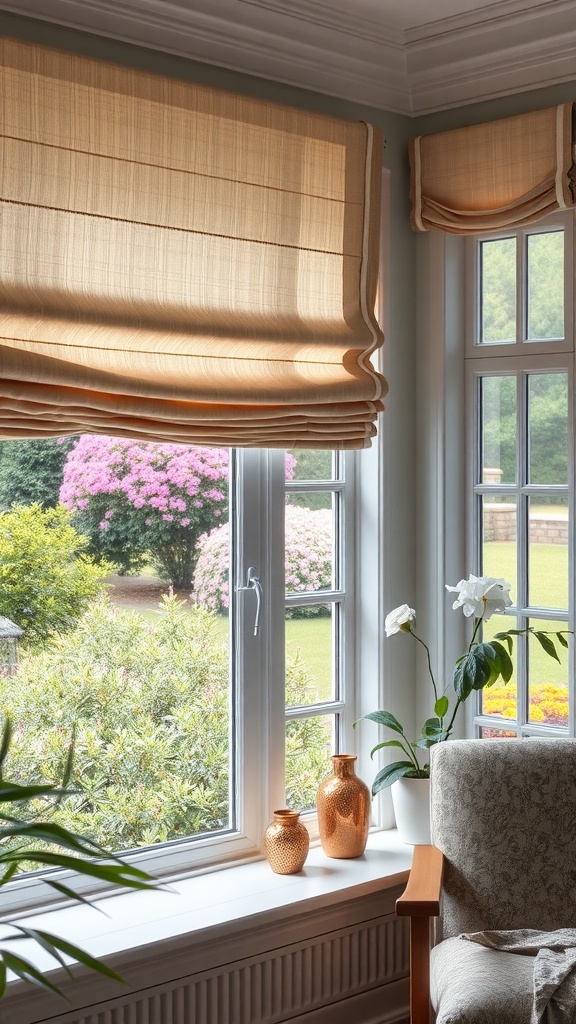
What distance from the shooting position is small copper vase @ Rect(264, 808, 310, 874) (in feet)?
9.45

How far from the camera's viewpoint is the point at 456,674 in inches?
117

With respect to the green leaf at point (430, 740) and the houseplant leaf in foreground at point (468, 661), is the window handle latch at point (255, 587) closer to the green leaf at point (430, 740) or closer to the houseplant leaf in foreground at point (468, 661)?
the houseplant leaf in foreground at point (468, 661)

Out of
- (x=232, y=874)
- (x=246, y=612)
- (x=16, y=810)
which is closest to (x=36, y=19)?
(x=246, y=612)

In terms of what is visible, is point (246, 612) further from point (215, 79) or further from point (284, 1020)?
point (215, 79)

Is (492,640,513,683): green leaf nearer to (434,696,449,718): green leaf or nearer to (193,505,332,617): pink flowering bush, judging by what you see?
(434,696,449,718): green leaf

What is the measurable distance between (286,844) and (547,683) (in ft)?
3.07

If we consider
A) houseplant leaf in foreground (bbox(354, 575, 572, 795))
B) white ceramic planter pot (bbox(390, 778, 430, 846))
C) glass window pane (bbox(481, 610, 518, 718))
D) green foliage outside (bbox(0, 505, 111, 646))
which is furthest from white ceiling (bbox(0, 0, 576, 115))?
white ceramic planter pot (bbox(390, 778, 430, 846))

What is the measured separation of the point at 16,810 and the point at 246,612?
837mm

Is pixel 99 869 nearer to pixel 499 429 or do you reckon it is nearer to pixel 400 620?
pixel 400 620

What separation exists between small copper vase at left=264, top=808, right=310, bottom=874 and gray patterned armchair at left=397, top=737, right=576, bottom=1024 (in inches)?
14.7

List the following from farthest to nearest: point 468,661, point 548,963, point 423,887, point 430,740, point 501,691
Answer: point 501,691, point 430,740, point 468,661, point 423,887, point 548,963

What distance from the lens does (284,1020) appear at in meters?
2.79

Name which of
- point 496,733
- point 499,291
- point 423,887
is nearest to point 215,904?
point 423,887

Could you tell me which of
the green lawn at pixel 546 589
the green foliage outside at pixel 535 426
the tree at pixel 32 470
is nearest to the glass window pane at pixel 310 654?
the green lawn at pixel 546 589
